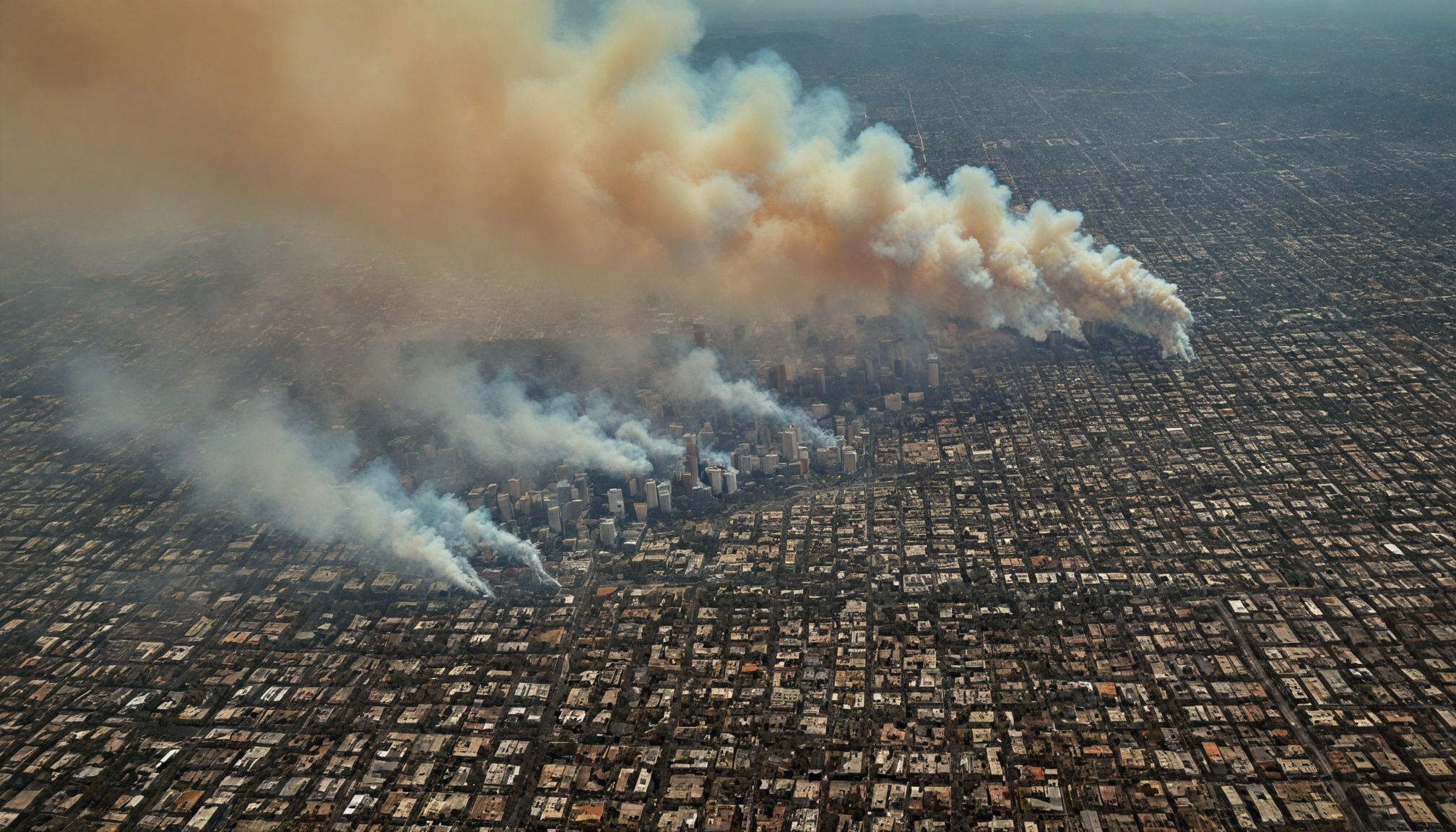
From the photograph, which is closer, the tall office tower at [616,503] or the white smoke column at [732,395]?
the tall office tower at [616,503]

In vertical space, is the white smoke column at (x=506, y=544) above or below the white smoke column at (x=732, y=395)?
below

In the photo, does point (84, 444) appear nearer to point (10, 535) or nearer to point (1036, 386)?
point (10, 535)

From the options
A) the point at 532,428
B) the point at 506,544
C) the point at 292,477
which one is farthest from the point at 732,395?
the point at 292,477

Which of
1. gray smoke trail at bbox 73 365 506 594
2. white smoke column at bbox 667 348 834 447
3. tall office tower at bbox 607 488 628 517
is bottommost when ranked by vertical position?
gray smoke trail at bbox 73 365 506 594

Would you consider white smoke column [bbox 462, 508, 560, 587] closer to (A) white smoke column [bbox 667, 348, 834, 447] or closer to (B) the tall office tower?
(B) the tall office tower

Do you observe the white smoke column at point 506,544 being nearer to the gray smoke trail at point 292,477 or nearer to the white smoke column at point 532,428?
the gray smoke trail at point 292,477
